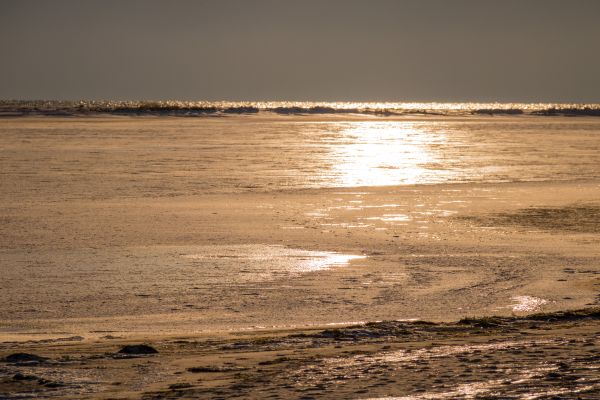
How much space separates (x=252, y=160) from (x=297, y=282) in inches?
835

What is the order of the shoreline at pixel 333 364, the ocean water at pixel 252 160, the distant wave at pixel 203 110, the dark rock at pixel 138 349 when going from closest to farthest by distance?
1. the shoreline at pixel 333 364
2. the dark rock at pixel 138 349
3. the ocean water at pixel 252 160
4. the distant wave at pixel 203 110

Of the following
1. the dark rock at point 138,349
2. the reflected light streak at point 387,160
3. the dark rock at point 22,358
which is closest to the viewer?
the dark rock at point 22,358

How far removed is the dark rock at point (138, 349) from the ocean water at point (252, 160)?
13518 mm

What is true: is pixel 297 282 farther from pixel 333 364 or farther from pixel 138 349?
pixel 333 364

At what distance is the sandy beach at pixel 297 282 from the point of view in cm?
740

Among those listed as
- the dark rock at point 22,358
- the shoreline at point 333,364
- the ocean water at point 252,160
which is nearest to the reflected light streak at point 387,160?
the ocean water at point 252,160

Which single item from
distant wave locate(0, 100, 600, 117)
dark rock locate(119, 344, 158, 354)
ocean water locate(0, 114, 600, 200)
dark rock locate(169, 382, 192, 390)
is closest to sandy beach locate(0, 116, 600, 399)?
dark rock locate(169, 382, 192, 390)

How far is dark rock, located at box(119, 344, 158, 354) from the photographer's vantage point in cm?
836

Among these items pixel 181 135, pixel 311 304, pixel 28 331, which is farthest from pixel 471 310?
pixel 181 135

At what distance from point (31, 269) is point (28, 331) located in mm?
3448

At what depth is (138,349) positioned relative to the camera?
27.6ft

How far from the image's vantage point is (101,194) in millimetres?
22422

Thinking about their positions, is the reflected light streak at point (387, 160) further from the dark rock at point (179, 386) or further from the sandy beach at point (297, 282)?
the dark rock at point (179, 386)

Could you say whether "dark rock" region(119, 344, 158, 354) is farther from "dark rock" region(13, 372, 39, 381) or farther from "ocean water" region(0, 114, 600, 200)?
"ocean water" region(0, 114, 600, 200)
